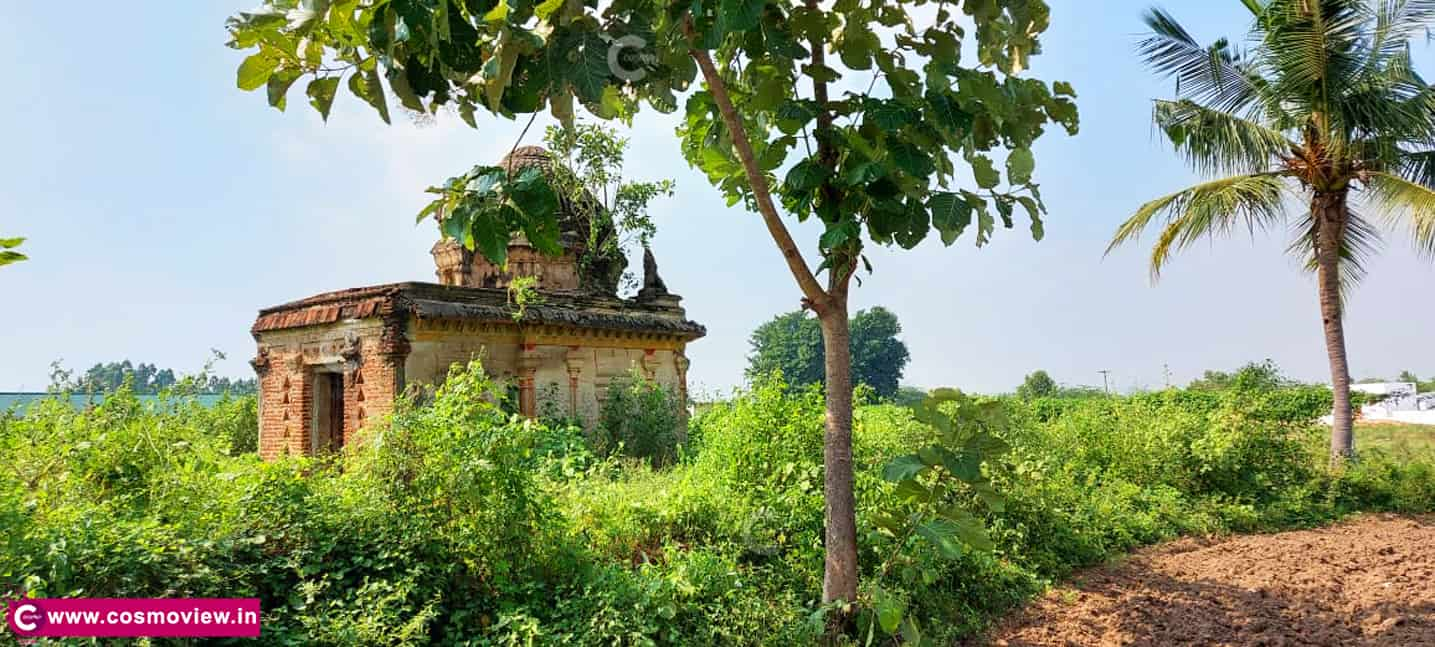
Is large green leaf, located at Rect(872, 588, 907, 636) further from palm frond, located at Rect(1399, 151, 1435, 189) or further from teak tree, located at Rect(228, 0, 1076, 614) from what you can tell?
palm frond, located at Rect(1399, 151, 1435, 189)

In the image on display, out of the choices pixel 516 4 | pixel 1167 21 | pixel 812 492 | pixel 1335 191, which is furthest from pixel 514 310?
pixel 1335 191

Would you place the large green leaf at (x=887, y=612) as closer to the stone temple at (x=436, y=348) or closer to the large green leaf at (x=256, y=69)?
the large green leaf at (x=256, y=69)

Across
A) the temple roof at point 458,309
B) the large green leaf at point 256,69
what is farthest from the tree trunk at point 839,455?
the temple roof at point 458,309

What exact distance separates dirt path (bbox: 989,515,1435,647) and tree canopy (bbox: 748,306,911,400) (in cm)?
4177

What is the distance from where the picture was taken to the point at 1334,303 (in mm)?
10977

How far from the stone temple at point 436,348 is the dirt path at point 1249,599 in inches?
252

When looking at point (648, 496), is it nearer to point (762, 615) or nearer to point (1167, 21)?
point (762, 615)

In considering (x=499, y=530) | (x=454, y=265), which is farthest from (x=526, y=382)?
(x=499, y=530)

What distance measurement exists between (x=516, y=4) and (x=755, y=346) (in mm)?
52677

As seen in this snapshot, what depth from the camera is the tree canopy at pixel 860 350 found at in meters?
49.9

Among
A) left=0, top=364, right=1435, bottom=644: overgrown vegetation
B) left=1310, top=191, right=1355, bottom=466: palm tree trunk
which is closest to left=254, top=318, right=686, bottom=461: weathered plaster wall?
left=0, top=364, right=1435, bottom=644: overgrown vegetation

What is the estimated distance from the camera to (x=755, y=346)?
181ft

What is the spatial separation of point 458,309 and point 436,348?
0.57 metres

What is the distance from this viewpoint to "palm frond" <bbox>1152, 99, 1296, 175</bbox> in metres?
11.1
